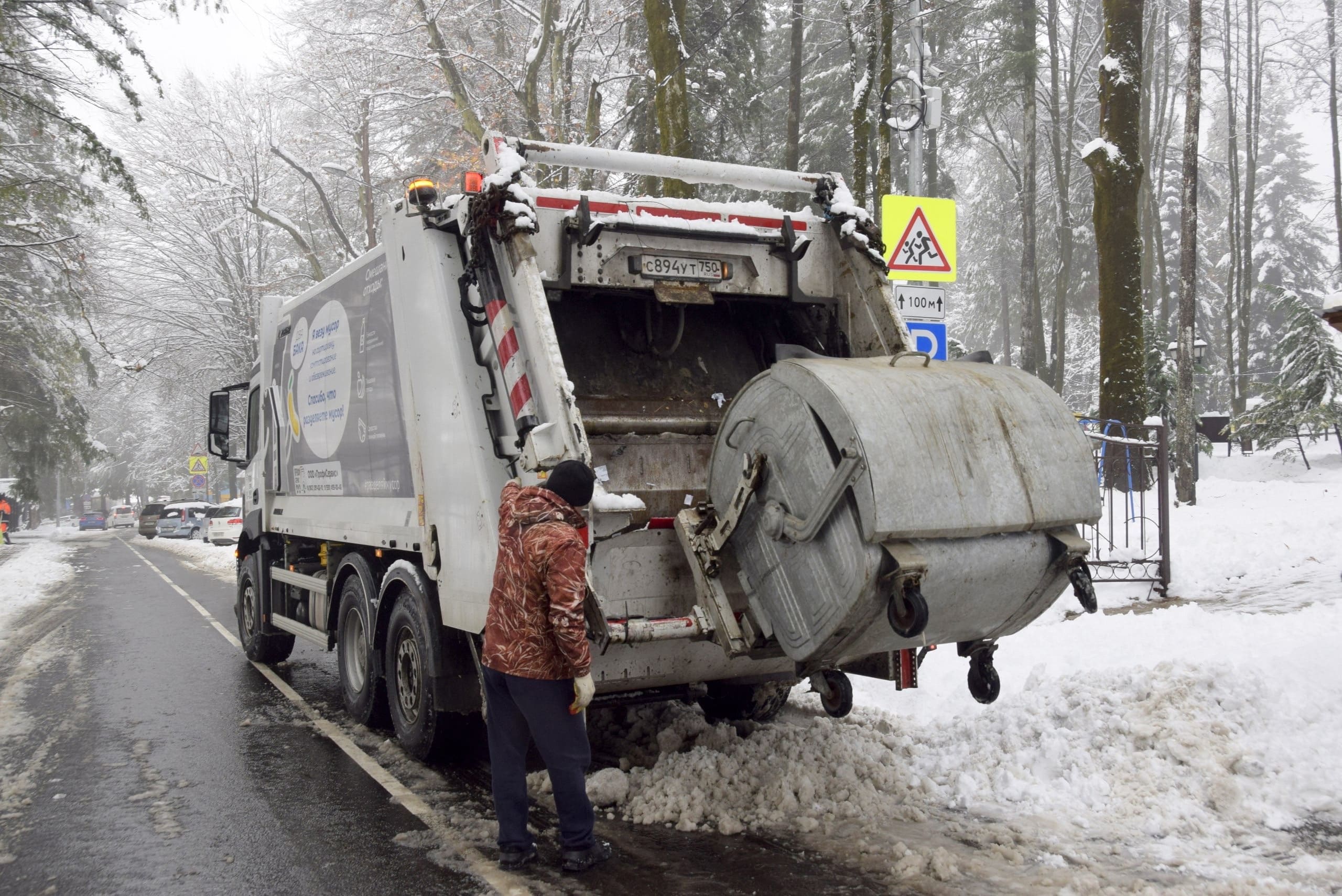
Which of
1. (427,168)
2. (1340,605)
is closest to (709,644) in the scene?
(1340,605)

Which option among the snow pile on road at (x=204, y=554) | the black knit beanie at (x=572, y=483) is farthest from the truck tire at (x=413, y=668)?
the snow pile on road at (x=204, y=554)

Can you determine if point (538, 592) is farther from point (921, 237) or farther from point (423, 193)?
point (921, 237)

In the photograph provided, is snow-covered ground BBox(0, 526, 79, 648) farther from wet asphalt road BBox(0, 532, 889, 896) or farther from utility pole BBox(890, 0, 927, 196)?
utility pole BBox(890, 0, 927, 196)

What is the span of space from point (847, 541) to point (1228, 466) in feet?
74.4

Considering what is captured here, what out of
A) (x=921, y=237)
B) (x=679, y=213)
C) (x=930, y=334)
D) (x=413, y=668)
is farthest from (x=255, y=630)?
(x=921, y=237)

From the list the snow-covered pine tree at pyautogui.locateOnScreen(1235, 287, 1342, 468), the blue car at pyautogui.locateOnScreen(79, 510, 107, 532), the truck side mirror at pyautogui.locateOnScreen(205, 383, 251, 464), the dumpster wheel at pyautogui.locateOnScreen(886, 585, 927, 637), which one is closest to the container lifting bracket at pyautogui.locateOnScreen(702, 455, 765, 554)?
the dumpster wheel at pyautogui.locateOnScreen(886, 585, 927, 637)

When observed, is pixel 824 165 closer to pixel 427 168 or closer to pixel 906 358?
pixel 427 168

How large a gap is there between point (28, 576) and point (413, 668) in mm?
18968

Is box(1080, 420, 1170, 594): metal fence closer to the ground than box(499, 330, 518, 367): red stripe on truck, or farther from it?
closer to the ground

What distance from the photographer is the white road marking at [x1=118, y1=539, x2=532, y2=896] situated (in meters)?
3.98

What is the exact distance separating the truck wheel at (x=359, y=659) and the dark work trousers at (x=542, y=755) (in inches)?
80.7

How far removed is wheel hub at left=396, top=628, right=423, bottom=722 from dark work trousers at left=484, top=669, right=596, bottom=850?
1.55m

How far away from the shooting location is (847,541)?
3.79 meters

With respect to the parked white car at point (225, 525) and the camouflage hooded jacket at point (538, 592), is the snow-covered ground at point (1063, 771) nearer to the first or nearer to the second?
the camouflage hooded jacket at point (538, 592)
